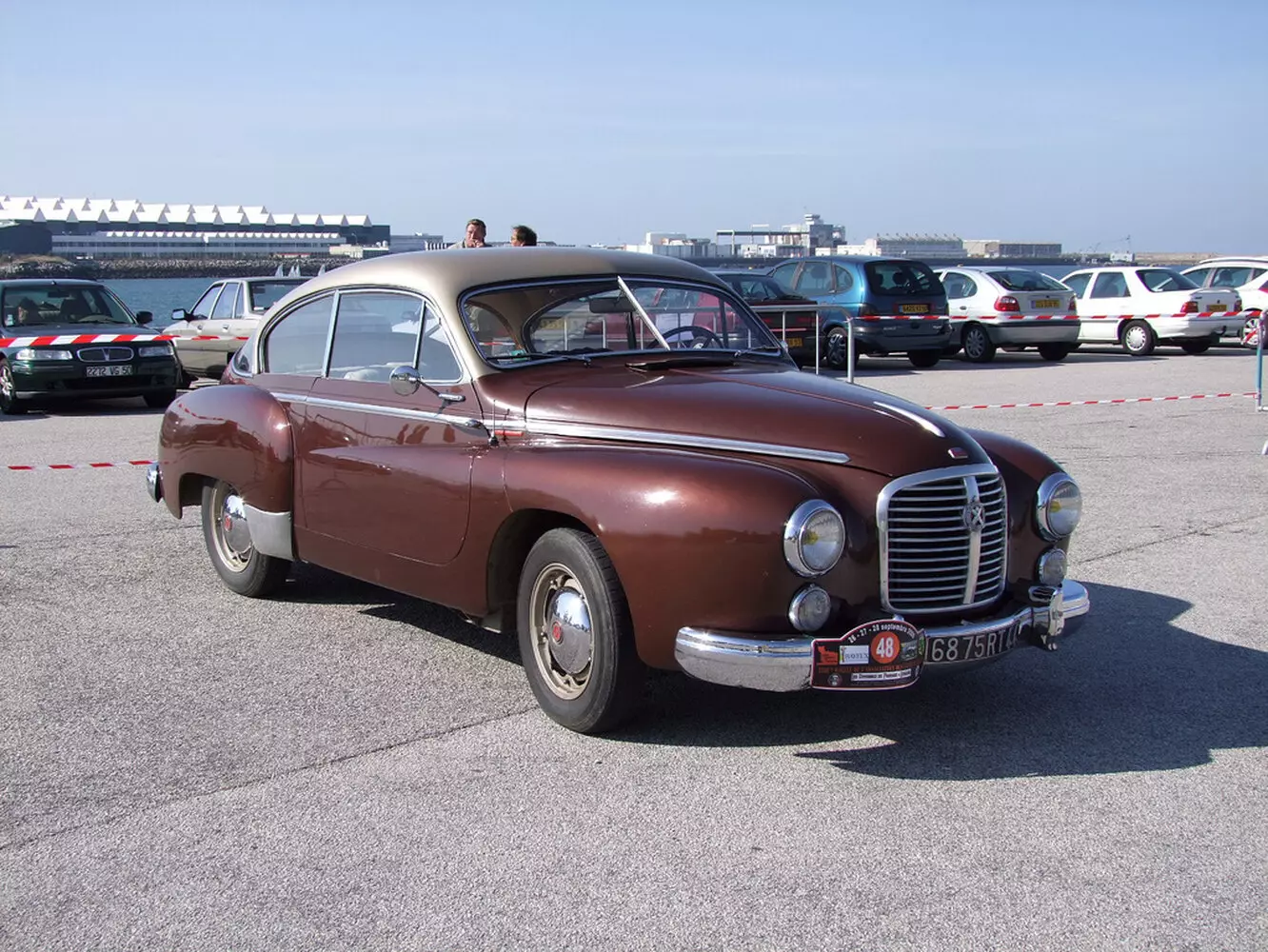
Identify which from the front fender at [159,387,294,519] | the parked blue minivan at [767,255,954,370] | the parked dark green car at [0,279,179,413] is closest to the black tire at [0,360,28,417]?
the parked dark green car at [0,279,179,413]

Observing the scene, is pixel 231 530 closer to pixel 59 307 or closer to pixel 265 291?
pixel 59 307

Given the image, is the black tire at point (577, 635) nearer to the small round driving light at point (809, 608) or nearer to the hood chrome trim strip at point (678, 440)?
the hood chrome trim strip at point (678, 440)

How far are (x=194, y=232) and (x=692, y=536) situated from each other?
483 ft

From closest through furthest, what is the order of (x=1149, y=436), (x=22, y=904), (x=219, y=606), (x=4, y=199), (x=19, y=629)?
1. (x=22, y=904)
2. (x=19, y=629)
3. (x=219, y=606)
4. (x=1149, y=436)
5. (x=4, y=199)

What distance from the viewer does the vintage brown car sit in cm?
448

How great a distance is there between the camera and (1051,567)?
5.23 m

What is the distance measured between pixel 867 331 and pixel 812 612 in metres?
17.2

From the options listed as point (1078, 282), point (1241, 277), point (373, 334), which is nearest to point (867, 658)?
point (373, 334)

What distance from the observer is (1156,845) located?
3.97m

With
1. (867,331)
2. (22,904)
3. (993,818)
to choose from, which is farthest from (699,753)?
(867,331)

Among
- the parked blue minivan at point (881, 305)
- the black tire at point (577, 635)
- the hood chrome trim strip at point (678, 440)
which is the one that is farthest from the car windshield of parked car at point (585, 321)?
the parked blue minivan at point (881, 305)

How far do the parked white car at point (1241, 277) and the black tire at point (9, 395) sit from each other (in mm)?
19527

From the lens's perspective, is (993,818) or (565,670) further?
(565,670)

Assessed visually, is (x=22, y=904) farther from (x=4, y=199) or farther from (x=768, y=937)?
(x=4, y=199)
